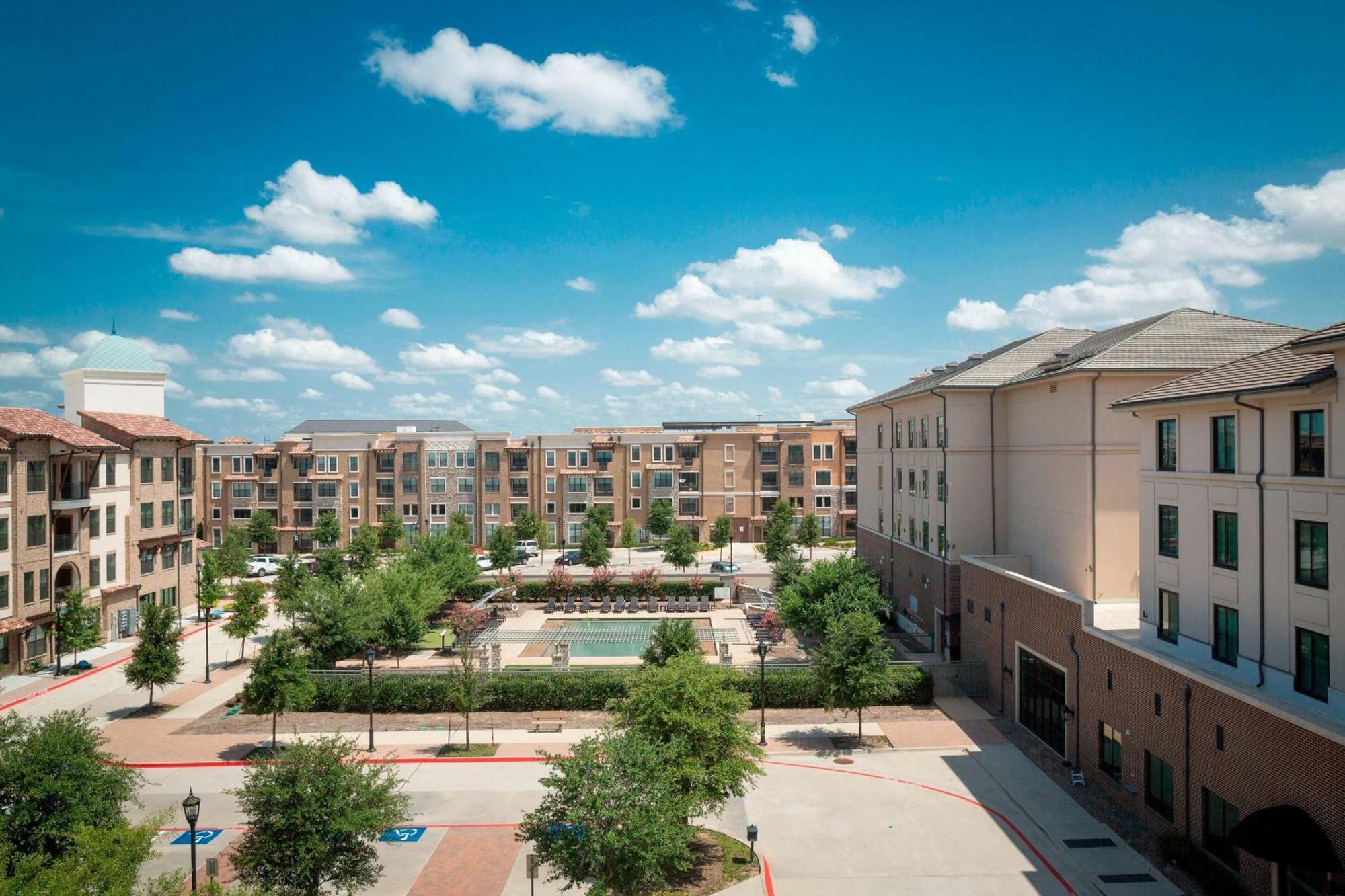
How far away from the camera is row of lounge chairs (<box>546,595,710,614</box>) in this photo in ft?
157

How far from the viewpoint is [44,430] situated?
3525cm

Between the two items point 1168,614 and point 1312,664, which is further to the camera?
point 1168,614

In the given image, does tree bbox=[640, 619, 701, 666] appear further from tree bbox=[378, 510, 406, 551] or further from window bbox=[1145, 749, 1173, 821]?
tree bbox=[378, 510, 406, 551]

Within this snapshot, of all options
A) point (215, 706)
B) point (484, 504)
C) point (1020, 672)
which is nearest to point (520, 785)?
point (215, 706)

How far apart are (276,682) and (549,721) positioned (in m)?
8.51

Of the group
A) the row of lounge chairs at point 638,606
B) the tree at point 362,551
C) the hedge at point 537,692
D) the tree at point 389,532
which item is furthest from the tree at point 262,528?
the hedge at point 537,692

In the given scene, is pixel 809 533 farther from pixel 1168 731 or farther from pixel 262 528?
pixel 1168 731

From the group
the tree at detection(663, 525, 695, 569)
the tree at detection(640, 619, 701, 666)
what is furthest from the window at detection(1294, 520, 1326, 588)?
the tree at detection(663, 525, 695, 569)

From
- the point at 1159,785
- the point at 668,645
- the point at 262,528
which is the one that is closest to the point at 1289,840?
the point at 1159,785

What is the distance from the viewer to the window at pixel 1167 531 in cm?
2130

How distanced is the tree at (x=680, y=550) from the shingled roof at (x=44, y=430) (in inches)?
1240

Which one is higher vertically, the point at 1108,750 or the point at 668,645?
the point at 668,645

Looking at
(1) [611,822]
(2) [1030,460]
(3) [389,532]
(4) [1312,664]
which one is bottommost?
(1) [611,822]

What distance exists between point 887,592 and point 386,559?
37.8m
